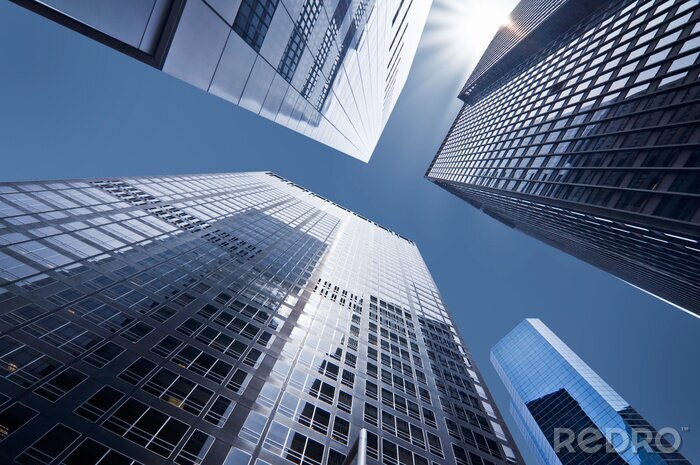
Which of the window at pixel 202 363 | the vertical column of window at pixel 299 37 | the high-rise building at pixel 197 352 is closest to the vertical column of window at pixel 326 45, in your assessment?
the vertical column of window at pixel 299 37

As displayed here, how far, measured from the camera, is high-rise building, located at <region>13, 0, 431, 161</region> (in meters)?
8.42

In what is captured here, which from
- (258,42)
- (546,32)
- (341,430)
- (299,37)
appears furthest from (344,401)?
(546,32)

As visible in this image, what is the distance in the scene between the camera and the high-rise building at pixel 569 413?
314ft

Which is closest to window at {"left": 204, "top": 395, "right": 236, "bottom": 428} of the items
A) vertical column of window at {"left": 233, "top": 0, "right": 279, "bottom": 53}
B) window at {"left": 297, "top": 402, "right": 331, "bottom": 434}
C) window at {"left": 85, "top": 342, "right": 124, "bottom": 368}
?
window at {"left": 297, "top": 402, "right": 331, "bottom": 434}

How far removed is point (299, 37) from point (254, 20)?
4682 mm

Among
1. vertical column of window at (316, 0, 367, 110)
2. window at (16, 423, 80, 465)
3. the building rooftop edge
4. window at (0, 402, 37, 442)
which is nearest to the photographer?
window at (16, 423, 80, 465)

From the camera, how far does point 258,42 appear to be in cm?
1376

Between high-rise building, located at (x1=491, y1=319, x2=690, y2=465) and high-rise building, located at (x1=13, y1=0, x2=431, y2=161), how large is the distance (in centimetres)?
11461

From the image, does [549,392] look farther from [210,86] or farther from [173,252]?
[210,86]

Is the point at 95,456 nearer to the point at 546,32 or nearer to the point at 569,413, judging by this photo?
the point at 546,32

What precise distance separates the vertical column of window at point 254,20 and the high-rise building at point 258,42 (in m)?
0.03

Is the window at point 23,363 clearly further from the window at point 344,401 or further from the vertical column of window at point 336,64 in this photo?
the vertical column of window at point 336,64

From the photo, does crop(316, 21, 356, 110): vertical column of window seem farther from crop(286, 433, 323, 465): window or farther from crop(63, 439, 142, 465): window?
crop(63, 439, 142, 465): window

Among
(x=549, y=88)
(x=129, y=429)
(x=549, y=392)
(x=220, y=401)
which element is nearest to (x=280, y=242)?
(x=220, y=401)
